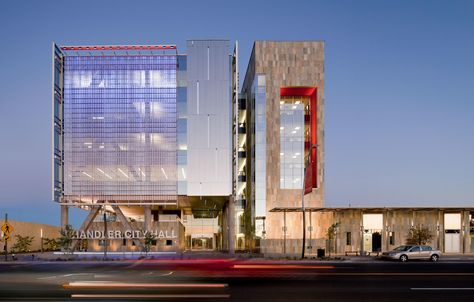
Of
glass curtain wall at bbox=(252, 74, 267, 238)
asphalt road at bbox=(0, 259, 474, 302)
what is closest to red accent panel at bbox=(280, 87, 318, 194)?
glass curtain wall at bbox=(252, 74, 267, 238)

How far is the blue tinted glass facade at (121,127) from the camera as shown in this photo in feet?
205

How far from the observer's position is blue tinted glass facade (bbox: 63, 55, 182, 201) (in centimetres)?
6241

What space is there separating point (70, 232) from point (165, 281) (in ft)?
126

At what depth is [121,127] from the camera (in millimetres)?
62344

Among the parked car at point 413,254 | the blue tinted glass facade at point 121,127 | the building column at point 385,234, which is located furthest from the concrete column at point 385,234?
the blue tinted glass facade at point 121,127

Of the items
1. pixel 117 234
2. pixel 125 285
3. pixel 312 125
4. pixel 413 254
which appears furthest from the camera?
pixel 312 125

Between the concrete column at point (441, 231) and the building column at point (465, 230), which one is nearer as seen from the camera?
the building column at point (465, 230)

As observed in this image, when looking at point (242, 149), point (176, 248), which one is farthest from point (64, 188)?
point (242, 149)

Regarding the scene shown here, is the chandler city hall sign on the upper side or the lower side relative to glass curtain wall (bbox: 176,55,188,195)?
lower

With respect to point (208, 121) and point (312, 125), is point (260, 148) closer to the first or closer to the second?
point (312, 125)

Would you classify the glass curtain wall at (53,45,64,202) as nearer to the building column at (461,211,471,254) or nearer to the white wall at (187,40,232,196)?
the white wall at (187,40,232,196)

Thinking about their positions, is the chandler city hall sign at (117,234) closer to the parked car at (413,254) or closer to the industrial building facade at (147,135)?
the industrial building facade at (147,135)

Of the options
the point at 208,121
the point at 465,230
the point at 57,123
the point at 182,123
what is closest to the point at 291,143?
the point at 208,121

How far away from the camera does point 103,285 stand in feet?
69.9
